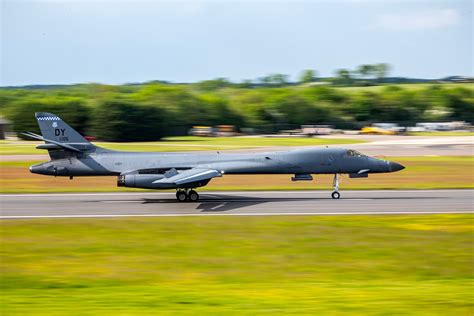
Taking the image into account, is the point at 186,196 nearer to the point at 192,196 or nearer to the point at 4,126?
the point at 192,196

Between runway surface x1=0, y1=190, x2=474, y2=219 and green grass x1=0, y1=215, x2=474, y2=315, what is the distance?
178 centimetres

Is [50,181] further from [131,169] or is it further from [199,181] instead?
[199,181]

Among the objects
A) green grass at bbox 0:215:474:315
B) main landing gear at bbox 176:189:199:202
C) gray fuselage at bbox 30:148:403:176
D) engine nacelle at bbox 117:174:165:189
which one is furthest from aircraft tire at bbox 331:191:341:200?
engine nacelle at bbox 117:174:165:189

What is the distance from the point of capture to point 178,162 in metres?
30.4

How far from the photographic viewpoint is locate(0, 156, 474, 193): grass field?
35975mm

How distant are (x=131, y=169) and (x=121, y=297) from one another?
17989mm

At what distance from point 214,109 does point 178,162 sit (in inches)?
3919

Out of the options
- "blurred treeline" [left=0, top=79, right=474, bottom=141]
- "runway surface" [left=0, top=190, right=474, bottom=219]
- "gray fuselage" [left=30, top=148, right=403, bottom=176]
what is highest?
"blurred treeline" [left=0, top=79, right=474, bottom=141]

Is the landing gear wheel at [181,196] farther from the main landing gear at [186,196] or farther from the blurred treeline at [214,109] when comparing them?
the blurred treeline at [214,109]

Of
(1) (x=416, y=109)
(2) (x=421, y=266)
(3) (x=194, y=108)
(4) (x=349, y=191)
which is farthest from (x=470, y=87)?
(2) (x=421, y=266)

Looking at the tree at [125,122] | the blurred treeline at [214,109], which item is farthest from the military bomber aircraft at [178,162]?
the blurred treeline at [214,109]

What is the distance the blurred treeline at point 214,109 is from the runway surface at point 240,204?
183 ft

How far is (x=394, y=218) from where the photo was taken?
24.6m

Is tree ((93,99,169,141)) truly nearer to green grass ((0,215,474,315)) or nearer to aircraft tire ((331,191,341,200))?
aircraft tire ((331,191,341,200))
